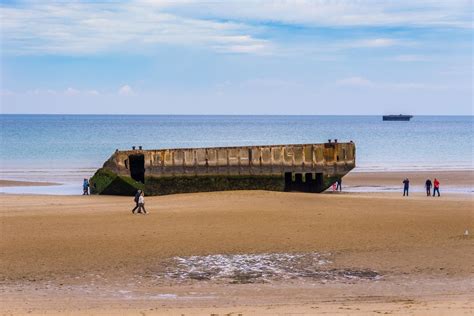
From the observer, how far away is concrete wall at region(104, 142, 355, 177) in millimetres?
32438

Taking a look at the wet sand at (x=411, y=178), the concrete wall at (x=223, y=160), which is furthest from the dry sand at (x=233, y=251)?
the wet sand at (x=411, y=178)

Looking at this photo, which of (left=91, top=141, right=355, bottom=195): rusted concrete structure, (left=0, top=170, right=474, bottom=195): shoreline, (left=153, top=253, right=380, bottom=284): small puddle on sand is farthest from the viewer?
(left=0, top=170, right=474, bottom=195): shoreline

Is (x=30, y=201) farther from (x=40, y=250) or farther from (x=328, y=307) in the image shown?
(x=328, y=307)

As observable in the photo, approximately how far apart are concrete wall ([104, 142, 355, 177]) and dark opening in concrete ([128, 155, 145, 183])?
326 millimetres

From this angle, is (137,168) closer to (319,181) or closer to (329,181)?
(319,181)

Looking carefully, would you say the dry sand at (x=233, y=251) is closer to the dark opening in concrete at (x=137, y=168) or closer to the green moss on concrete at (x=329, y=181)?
the dark opening in concrete at (x=137, y=168)

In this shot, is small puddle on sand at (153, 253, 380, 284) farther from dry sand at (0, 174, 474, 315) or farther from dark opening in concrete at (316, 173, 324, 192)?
dark opening in concrete at (316, 173, 324, 192)

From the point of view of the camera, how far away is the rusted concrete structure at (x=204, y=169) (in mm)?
Answer: 32438

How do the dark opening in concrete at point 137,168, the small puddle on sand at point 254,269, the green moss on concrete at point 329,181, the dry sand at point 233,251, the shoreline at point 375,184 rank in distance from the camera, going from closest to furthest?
the dry sand at point 233,251
the small puddle on sand at point 254,269
the dark opening in concrete at point 137,168
the green moss on concrete at point 329,181
the shoreline at point 375,184

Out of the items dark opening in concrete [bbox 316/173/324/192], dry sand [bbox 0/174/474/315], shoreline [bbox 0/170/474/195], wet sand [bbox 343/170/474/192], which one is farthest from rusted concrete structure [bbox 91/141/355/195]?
wet sand [bbox 343/170/474/192]

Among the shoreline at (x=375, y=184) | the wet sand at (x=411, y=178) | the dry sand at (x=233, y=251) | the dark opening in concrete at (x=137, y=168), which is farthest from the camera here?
the wet sand at (x=411, y=178)

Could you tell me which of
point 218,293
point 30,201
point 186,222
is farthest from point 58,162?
point 218,293

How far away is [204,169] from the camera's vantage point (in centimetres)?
3244

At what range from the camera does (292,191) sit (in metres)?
33.8
